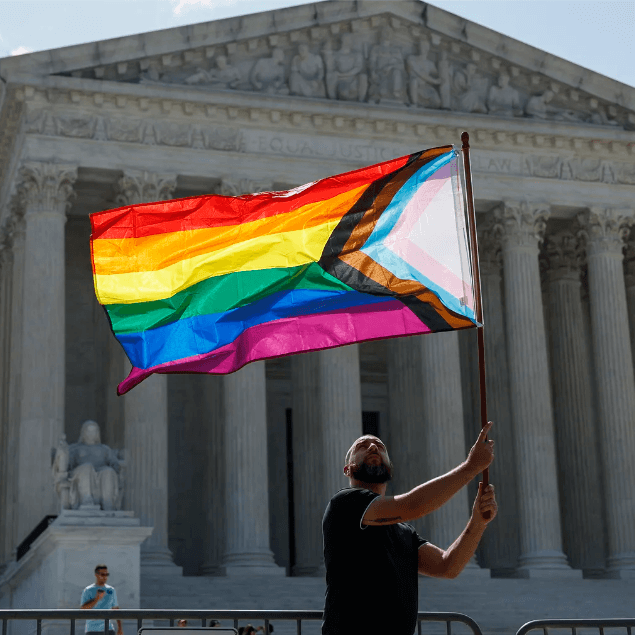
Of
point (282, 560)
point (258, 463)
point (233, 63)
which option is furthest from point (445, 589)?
point (233, 63)

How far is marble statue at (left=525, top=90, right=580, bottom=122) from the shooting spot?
144ft

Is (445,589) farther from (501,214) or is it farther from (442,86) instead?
(442,86)

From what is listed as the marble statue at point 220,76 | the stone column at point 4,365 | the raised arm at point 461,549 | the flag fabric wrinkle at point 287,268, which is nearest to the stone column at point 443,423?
the marble statue at point 220,76

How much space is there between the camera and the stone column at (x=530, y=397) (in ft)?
133

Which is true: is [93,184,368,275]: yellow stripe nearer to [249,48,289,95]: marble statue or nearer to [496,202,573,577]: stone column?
[249,48,289,95]: marble statue

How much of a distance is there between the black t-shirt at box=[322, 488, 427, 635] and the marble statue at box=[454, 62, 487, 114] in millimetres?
37091

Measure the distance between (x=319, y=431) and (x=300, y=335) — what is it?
3147cm

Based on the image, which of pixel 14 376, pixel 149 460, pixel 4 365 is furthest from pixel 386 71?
pixel 4 365

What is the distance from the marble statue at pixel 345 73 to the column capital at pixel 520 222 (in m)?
6.31

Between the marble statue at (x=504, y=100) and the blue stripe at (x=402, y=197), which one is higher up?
the marble statue at (x=504, y=100)

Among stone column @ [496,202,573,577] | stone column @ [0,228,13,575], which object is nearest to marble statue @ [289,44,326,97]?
stone column @ [496,202,573,577]

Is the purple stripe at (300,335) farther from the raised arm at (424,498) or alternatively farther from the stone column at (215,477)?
the stone column at (215,477)

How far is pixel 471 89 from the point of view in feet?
143

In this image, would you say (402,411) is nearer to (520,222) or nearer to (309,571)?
(309,571)
